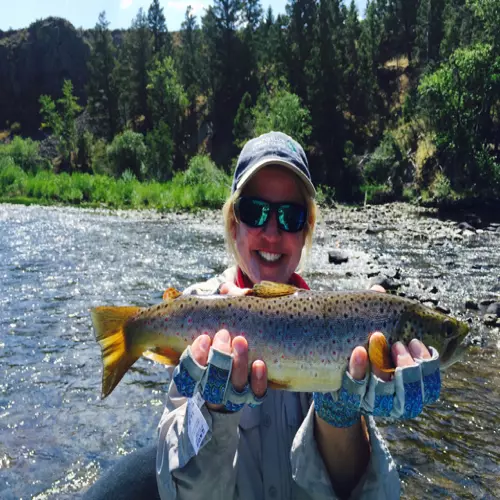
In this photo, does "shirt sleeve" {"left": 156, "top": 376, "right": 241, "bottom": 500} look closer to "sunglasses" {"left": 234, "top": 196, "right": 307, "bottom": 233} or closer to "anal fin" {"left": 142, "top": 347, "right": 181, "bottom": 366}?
"anal fin" {"left": 142, "top": 347, "right": 181, "bottom": 366}

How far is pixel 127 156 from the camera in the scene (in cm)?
5300

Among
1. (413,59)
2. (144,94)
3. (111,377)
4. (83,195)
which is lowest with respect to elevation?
(83,195)

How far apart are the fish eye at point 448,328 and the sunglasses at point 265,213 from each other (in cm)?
116

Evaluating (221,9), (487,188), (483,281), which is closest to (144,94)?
(221,9)

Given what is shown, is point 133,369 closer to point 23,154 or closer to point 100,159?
point 100,159

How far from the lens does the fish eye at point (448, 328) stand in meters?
2.52

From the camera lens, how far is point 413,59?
69438mm

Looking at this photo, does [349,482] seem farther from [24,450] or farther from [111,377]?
[24,450]

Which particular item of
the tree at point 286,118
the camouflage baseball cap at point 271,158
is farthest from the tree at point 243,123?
the camouflage baseball cap at point 271,158

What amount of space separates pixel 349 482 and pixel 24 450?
163 inches

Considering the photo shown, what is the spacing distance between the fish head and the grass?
101 ft

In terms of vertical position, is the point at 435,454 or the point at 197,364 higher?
the point at 197,364

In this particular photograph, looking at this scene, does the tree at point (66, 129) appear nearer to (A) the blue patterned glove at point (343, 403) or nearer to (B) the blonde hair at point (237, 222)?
(B) the blonde hair at point (237, 222)

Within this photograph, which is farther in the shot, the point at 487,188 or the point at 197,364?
the point at 487,188
